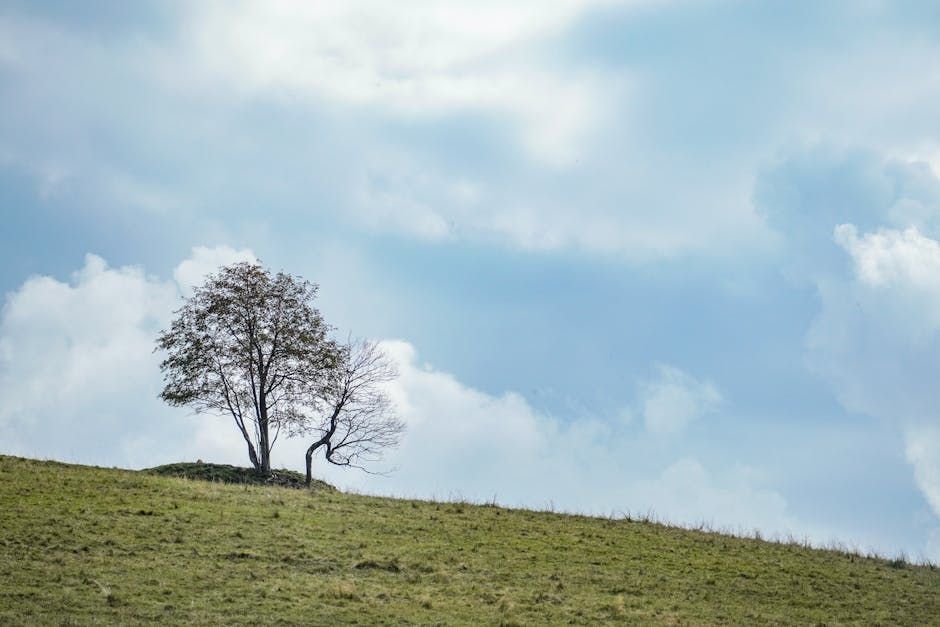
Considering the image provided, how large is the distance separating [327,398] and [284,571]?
26022mm

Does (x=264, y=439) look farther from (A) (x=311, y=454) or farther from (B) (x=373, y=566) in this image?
(B) (x=373, y=566)

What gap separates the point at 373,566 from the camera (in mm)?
30016

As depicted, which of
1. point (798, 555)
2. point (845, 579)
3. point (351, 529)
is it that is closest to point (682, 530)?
point (798, 555)

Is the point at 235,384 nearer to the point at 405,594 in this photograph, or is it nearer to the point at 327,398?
the point at 327,398

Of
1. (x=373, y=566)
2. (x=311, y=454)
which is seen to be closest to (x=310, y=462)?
(x=311, y=454)

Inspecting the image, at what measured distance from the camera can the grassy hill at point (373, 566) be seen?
25234 millimetres

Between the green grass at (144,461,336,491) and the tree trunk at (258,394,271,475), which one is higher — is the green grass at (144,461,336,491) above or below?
below

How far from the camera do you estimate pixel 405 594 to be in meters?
27.2

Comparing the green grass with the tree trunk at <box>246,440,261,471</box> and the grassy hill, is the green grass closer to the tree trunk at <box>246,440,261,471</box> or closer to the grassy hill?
the tree trunk at <box>246,440,261,471</box>

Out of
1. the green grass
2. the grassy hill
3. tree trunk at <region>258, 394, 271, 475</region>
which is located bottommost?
the grassy hill

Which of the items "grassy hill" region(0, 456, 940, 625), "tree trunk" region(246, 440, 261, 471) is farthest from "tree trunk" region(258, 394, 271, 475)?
"grassy hill" region(0, 456, 940, 625)

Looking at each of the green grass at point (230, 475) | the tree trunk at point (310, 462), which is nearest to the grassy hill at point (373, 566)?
the green grass at point (230, 475)

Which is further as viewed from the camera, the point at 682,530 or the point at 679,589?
the point at 682,530

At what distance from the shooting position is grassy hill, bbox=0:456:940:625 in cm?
2523
